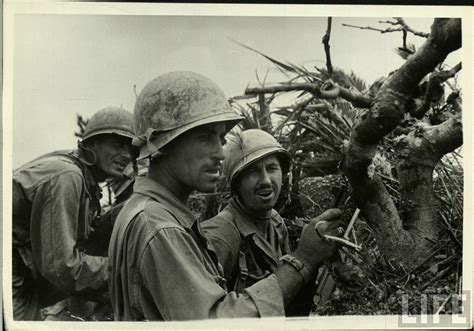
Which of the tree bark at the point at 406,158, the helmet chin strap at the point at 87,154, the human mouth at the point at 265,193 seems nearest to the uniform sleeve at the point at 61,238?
the helmet chin strap at the point at 87,154

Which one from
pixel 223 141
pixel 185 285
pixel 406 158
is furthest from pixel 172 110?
pixel 406 158

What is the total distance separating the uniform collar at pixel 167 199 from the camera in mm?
5074

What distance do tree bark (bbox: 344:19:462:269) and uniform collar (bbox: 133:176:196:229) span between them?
1.20 m

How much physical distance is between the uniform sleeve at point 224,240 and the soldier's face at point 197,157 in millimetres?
273

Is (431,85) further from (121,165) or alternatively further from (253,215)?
(121,165)

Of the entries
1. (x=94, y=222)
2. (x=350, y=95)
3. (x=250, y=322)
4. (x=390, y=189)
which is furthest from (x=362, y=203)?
(x=94, y=222)

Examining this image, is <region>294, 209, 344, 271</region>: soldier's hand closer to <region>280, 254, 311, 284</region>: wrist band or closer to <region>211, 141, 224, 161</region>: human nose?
<region>280, 254, 311, 284</region>: wrist band

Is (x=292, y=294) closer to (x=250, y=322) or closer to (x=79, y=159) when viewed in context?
(x=250, y=322)

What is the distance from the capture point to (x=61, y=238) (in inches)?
211

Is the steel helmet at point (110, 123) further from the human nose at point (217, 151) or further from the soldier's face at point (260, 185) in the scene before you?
the soldier's face at point (260, 185)

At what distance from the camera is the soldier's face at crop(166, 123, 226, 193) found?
16.9 feet

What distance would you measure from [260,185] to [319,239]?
1.72ft

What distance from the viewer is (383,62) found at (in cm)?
567

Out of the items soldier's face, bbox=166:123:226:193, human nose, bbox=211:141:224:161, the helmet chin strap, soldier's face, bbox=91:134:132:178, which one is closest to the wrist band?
soldier's face, bbox=166:123:226:193
